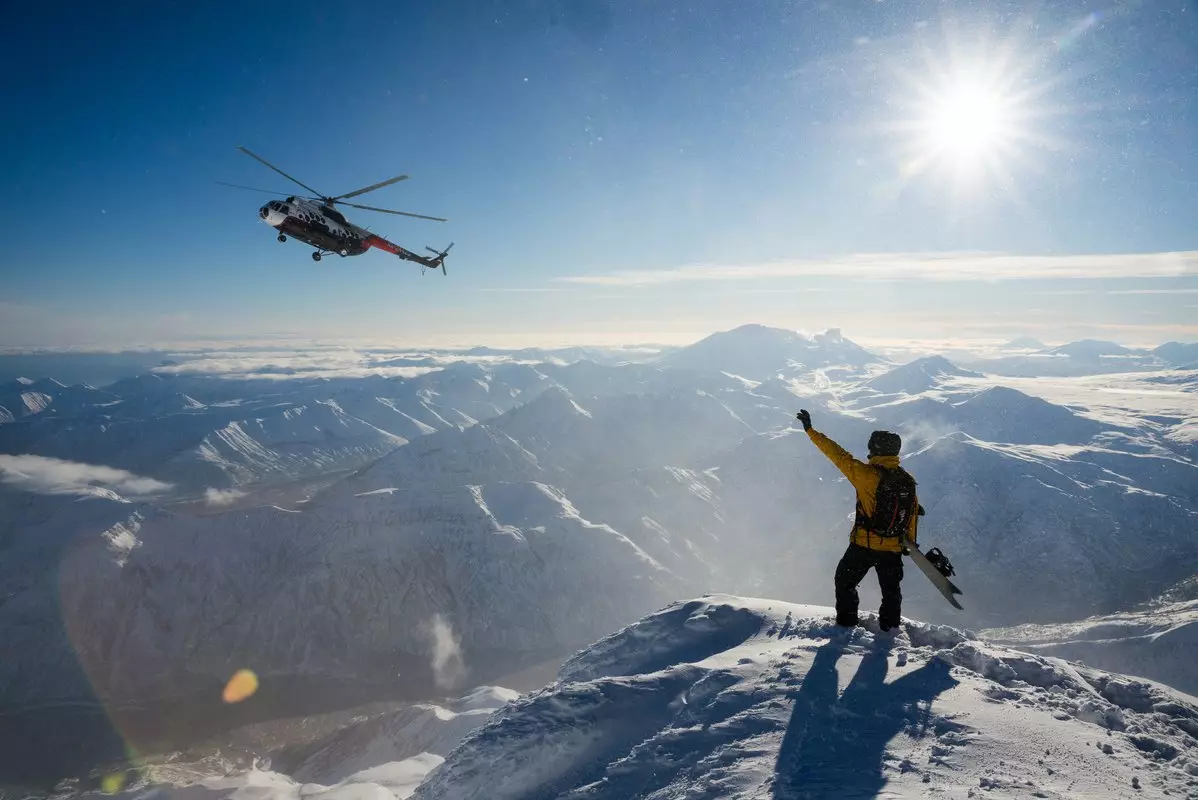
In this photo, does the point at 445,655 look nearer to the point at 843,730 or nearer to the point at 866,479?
the point at 843,730

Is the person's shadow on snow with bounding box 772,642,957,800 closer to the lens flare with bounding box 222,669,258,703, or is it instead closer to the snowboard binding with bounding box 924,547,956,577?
the snowboard binding with bounding box 924,547,956,577

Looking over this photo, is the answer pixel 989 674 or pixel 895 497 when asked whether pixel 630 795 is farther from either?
pixel 989 674

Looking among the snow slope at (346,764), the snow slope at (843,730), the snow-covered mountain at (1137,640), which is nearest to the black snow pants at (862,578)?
the snow slope at (843,730)

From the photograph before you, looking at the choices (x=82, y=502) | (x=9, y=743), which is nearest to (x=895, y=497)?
(x=9, y=743)

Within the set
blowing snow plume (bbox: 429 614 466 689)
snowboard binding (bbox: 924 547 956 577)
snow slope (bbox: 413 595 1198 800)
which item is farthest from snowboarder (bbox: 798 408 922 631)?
blowing snow plume (bbox: 429 614 466 689)

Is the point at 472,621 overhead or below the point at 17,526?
below

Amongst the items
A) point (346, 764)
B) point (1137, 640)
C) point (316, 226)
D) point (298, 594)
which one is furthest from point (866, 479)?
point (298, 594)

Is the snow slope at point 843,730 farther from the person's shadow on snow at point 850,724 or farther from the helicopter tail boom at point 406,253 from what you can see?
the helicopter tail boom at point 406,253
